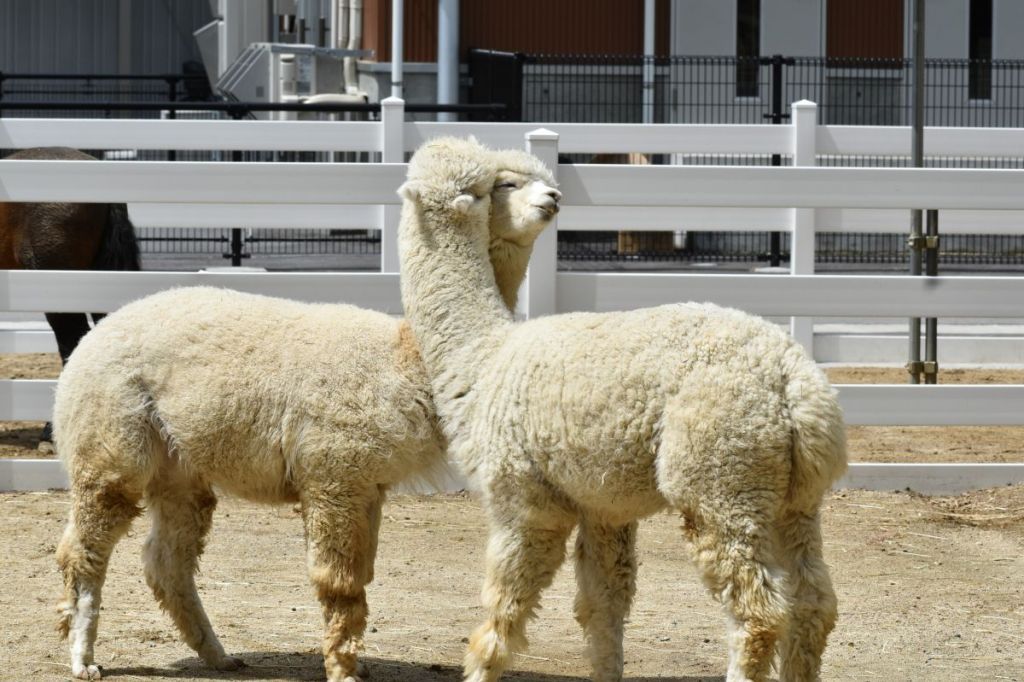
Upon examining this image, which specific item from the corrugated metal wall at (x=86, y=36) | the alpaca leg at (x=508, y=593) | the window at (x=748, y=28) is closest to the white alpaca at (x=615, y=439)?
the alpaca leg at (x=508, y=593)

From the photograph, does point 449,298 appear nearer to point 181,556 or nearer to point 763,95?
point 181,556

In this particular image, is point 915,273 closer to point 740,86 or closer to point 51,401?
point 51,401

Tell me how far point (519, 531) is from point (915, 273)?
5.31m

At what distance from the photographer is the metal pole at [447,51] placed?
62.5ft

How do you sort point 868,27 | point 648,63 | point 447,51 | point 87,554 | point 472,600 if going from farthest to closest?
point 868,27 < point 648,63 < point 447,51 < point 472,600 < point 87,554

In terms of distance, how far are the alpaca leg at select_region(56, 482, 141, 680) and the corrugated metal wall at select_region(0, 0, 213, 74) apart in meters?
24.1

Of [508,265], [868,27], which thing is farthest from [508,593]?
[868,27]

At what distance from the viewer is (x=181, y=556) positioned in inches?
207

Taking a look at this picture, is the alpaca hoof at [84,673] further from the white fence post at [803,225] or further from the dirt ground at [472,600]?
the white fence post at [803,225]

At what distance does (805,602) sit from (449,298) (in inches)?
58.5

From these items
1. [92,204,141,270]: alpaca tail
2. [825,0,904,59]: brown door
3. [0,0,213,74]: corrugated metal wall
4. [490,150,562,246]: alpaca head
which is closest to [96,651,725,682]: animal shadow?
[490,150,562,246]: alpaca head

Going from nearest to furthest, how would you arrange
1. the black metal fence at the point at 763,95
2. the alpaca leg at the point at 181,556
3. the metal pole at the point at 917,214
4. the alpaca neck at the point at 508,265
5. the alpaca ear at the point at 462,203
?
1. the alpaca ear at the point at 462,203
2. the alpaca neck at the point at 508,265
3. the alpaca leg at the point at 181,556
4. the metal pole at the point at 917,214
5. the black metal fence at the point at 763,95

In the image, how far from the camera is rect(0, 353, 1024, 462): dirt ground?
340 inches

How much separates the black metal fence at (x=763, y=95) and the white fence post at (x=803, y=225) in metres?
7.05
